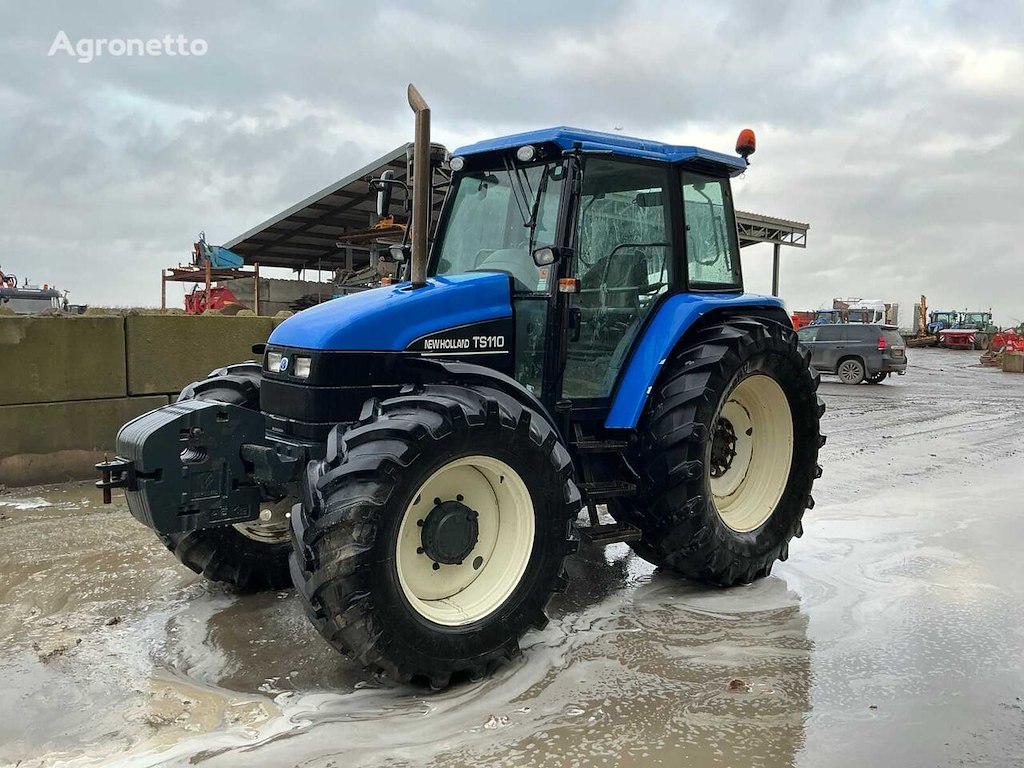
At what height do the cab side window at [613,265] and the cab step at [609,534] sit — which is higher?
the cab side window at [613,265]

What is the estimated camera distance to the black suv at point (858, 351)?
1955cm

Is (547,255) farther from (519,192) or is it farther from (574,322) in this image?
(519,192)

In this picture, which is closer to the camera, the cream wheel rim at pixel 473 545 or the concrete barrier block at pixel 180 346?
the cream wheel rim at pixel 473 545

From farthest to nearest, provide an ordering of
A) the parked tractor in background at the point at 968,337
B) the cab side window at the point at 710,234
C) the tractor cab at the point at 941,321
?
the tractor cab at the point at 941,321, the parked tractor in background at the point at 968,337, the cab side window at the point at 710,234

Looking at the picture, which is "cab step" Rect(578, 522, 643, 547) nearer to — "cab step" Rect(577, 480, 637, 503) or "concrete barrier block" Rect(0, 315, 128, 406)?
"cab step" Rect(577, 480, 637, 503)

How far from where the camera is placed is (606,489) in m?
4.27

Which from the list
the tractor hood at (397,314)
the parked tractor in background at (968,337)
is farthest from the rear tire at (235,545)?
the parked tractor in background at (968,337)

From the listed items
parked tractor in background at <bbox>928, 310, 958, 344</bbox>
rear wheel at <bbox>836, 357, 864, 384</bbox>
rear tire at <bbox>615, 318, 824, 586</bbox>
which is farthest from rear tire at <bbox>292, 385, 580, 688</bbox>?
parked tractor in background at <bbox>928, 310, 958, 344</bbox>

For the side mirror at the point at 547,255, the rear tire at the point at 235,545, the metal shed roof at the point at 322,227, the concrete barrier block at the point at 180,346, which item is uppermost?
the metal shed roof at the point at 322,227

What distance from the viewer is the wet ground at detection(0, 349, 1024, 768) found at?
3.00 m

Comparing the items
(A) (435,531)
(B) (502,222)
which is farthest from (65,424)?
(A) (435,531)

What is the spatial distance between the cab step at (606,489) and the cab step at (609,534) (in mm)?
156

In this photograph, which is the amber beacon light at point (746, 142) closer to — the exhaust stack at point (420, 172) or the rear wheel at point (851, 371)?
the exhaust stack at point (420, 172)

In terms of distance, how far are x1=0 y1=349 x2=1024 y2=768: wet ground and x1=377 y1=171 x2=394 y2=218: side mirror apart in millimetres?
2260
